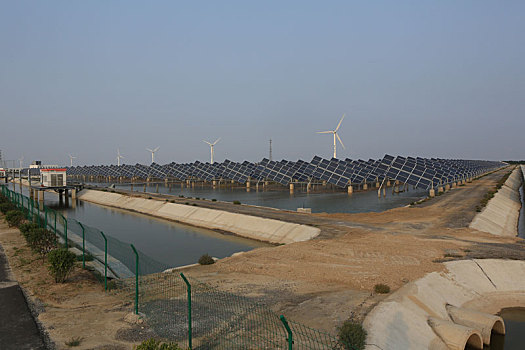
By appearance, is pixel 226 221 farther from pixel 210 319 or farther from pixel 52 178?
pixel 52 178

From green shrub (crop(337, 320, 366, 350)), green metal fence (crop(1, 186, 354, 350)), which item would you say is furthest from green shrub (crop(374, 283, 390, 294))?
green metal fence (crop(1, 186, 354, 350))

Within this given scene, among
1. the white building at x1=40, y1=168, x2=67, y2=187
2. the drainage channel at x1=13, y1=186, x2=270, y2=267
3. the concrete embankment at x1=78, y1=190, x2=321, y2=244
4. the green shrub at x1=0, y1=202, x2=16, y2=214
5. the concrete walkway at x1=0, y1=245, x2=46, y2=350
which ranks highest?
the white building at x1=40, y1=168, x2=67, y2=187

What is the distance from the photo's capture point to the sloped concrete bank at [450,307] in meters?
13.1

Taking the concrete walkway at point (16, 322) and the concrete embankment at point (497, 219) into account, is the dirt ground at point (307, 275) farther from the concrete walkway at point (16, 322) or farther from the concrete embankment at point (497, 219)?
the concrete embankment at point (497, 219)

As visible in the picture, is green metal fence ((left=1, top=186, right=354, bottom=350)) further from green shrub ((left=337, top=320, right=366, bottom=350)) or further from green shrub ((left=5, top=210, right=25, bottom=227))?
green shrub ((left=5, top=210, right=25, bottom=227))

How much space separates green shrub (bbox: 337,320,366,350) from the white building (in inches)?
3256

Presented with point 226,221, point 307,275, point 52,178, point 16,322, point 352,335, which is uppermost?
point 52,178

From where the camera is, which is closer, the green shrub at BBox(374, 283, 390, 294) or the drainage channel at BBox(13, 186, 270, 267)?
the green shrub at BBox(374, 283, 390, 294)

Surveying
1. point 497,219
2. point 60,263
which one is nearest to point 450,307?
point 60,263

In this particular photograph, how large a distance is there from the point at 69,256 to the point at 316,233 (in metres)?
21.1

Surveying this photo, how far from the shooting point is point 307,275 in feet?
63.7

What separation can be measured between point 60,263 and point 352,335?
1328cm

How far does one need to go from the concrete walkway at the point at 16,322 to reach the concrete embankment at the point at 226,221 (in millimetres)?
22517

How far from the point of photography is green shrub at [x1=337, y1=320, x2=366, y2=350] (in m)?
11.2
